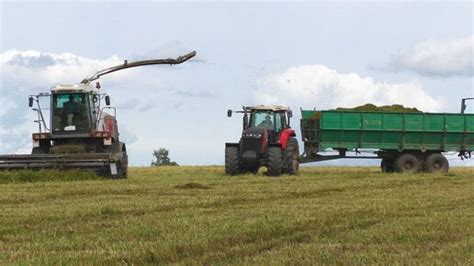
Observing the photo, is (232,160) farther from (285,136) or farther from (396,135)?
(396,135)

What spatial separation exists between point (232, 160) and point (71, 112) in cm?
611

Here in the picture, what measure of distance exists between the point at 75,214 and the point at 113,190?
6.41 meters

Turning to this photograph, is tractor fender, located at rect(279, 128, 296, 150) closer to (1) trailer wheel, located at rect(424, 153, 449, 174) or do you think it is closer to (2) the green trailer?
(2) the green trailer

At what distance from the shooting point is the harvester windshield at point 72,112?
26.6m

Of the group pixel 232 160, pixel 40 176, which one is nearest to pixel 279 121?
pixel 232 160

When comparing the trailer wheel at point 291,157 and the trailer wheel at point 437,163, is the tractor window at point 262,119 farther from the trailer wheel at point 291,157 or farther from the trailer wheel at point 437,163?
the trailer wheel at point 437,163

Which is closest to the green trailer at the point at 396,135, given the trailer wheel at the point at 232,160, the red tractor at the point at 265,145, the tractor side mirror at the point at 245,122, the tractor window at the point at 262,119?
the red tractor at the point at 265,145

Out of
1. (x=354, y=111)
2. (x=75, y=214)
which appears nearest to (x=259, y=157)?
(x=354, y=111)

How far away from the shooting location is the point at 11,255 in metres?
7.89

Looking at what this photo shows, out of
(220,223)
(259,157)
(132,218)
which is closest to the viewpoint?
(220,223)

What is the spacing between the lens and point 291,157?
27.8 m

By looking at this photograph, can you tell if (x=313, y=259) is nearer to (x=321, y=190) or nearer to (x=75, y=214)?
(x=75, y=214)

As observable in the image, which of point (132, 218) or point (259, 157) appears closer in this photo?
point (132, 218)

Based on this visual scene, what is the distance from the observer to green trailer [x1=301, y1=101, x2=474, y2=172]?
105 feet
